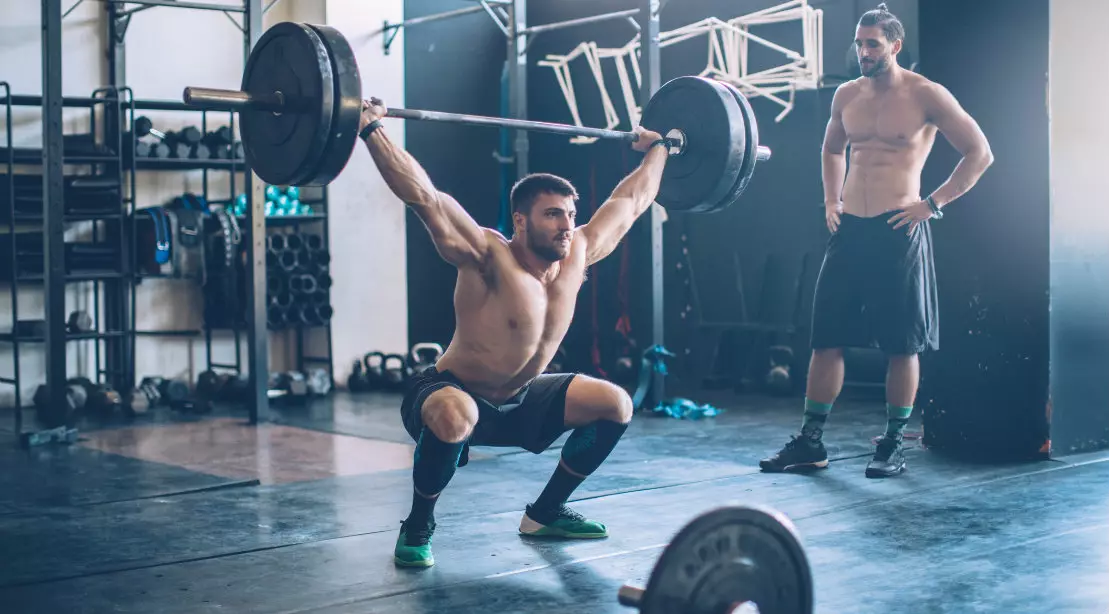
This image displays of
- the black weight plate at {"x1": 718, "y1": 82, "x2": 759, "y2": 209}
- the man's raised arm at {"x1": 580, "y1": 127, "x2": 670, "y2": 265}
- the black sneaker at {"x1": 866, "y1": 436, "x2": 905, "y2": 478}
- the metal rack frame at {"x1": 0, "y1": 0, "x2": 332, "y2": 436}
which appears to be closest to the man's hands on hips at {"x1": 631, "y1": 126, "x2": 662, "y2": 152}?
the man's raised arm at {"x1": 580, "y1": 127, "x2": 670, "y2": 265}

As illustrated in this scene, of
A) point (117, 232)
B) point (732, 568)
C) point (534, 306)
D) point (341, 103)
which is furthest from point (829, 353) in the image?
point (117, 232)

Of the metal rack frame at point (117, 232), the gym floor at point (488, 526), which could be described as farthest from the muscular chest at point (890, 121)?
the metal rack frame at point (117, 232)

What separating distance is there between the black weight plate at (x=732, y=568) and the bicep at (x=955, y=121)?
7.91 feet

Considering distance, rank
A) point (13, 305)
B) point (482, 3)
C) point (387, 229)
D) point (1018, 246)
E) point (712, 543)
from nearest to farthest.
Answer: point (712, 543) → point (1018, 246) → point (13, 305) → point (482, 3) → point (387, 229)

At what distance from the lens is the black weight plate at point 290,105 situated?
2.57 metres

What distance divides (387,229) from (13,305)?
7.45ft

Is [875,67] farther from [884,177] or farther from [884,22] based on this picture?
[884,177]

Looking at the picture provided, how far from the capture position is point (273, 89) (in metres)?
2.73

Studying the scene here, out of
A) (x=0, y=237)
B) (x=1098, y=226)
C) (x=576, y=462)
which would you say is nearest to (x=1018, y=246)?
(x=1098, y=226)

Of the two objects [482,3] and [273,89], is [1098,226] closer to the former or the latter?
[273,89]

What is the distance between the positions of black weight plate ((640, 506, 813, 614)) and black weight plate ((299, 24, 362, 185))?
49.2 inches

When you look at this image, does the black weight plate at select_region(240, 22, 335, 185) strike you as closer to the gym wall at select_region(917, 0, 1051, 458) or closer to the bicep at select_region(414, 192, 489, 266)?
the bicep at select_region(414, 192, 489, 266)

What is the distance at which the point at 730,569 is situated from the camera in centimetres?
176

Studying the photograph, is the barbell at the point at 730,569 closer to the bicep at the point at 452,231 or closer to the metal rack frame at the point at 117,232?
the bicep at the point at 452,231
